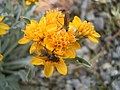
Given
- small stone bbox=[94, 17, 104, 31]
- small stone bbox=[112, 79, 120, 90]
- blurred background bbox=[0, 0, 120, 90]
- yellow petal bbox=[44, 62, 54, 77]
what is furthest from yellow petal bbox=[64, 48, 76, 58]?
small stone bbox=[94, 17, 104, 31]

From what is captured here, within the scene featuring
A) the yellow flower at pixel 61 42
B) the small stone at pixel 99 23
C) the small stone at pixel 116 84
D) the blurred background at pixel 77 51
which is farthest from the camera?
the small stone at pixel 99 23

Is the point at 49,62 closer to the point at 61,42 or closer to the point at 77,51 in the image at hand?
the point at 61,42

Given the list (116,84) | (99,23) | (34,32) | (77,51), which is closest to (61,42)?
(34,32)

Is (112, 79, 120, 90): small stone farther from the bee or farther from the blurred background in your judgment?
the bee

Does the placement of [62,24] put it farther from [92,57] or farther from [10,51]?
[92,57]

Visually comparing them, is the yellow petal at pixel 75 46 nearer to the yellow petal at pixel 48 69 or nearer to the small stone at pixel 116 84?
the yellow petal at pixel 48 69

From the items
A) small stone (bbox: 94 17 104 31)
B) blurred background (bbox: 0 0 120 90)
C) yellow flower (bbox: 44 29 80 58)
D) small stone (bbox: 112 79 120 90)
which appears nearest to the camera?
yellow flower (bbox: 44 29 80 58)

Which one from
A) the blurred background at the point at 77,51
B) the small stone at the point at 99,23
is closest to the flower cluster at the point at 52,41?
the blurred background at the point at 77,51
